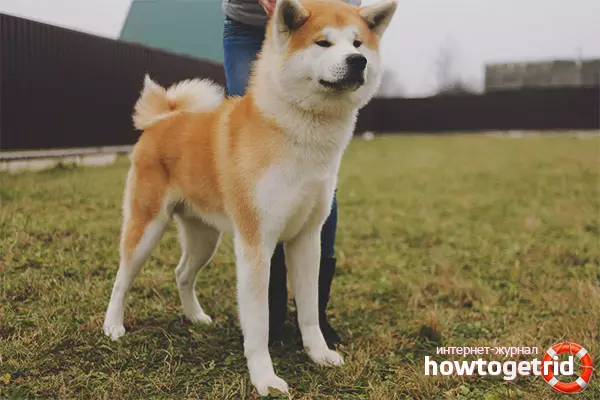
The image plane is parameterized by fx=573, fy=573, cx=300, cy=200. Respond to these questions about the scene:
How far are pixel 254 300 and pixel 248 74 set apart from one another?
1035 mm

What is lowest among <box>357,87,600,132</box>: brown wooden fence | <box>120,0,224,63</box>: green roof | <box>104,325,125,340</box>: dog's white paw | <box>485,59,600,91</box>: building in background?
<box>357,87,600,132</box>: brown wooden fence

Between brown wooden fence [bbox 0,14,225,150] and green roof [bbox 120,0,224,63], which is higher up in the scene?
green roof [bbox 120,0,224,63]

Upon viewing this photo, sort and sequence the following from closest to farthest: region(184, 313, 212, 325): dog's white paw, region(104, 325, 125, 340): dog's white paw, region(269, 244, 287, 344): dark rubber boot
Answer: region(104, 325, 125, 340): dog's white paw
region(269, 244, 287, 344): dark rubber boot
region(184, 313, 212, 325): dog's white paw

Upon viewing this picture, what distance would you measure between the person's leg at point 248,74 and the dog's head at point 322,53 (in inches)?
18.5

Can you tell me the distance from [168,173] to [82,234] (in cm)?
122

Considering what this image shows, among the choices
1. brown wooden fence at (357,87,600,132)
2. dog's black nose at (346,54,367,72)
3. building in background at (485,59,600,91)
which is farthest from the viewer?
brown wooden fence at (357,87,600,132)

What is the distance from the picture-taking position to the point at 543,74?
20.7 m

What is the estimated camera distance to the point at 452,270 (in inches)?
140

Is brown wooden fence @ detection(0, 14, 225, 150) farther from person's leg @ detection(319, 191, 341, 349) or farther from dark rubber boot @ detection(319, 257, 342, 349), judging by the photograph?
dark rubber boot @ detection(319, 257, 342, 349)

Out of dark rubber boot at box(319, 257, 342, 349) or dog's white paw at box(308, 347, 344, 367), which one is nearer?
dog's white paw at box(308, 347, 344, 367)

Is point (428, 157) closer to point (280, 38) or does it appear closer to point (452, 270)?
point (452, 270)

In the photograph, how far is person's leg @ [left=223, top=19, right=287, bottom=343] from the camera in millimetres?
2531

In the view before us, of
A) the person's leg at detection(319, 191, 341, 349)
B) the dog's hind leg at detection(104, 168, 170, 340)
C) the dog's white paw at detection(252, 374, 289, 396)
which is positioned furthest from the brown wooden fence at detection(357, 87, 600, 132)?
the dog's white paw at detection(252, 374, 289, 396)

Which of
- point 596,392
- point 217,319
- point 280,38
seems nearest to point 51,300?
point 217,319
